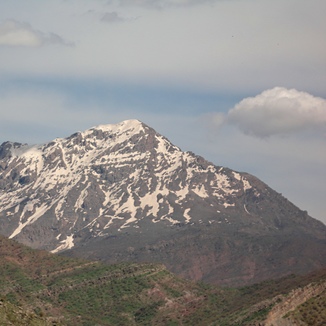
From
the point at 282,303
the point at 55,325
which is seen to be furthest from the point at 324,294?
the point at 55,325

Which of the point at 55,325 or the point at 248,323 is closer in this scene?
the point at 55,325

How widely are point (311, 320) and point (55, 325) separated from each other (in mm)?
112309

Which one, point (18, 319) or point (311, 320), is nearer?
point (18, 319)

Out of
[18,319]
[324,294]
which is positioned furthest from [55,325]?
[324,294]

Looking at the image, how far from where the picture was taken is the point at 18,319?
7862 cm

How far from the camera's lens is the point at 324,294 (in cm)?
19588

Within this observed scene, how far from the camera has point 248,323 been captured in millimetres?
188500

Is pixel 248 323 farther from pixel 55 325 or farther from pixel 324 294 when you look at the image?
pixel 55 325

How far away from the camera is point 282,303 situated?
194000 millimetres

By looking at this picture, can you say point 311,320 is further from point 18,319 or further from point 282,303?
point 18,319

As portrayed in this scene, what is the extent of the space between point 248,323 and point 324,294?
18.9 m

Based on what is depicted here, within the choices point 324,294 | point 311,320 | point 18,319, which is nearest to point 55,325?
point 18,319

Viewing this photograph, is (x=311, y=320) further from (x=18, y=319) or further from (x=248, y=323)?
(x=18, y=319)

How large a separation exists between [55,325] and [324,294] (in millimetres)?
124116
